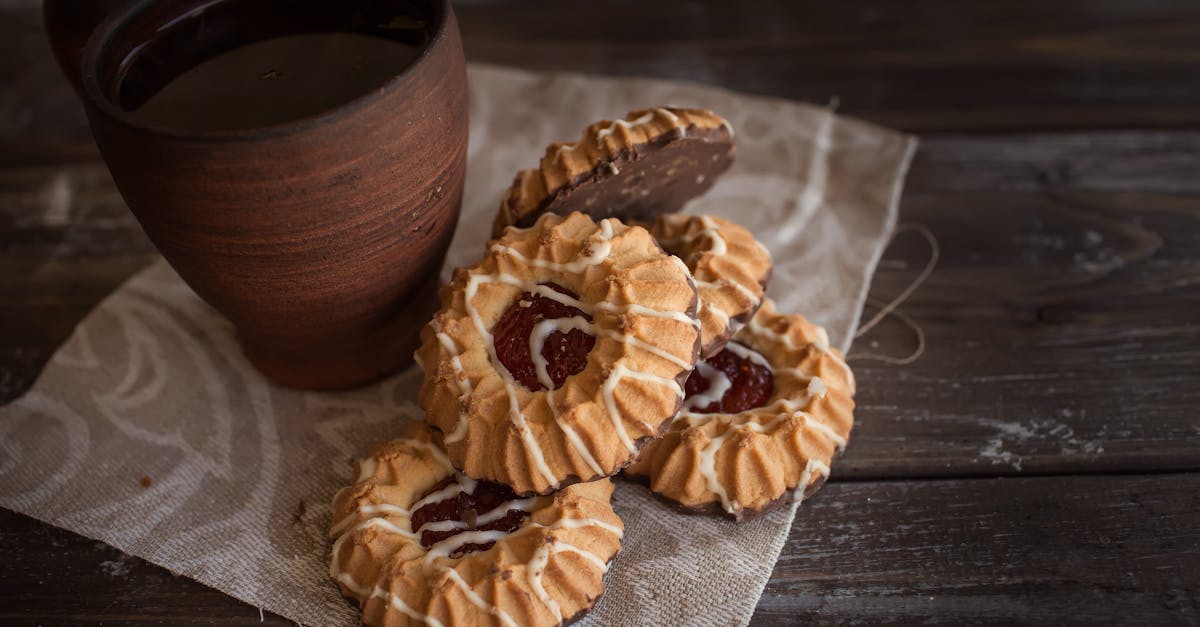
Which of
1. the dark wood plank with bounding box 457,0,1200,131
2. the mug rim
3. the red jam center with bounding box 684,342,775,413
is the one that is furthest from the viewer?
the dark wood plank with bounding box 457,0,1200,131

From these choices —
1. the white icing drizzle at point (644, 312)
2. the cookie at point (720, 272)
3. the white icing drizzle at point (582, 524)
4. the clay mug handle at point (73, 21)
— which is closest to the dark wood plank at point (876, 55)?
the clay mug handle at point (73, 21)

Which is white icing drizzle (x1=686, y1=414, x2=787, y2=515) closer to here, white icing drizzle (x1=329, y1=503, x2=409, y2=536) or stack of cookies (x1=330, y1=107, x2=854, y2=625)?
stack of cookies (x1=330, y1=107, x2=854, y2=625)

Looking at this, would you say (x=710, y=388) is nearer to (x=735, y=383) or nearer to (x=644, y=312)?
(x=735, y=383)

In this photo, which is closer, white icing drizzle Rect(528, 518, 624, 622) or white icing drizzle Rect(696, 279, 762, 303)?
white icing drizzle Rect(528, 518, 624, 622)

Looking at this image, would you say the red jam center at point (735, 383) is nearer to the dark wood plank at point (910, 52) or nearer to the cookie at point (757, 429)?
the cookie at point (757, 429)

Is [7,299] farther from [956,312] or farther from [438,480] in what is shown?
[956,312]

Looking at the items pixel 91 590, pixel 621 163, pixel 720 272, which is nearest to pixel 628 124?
pixel 621 163

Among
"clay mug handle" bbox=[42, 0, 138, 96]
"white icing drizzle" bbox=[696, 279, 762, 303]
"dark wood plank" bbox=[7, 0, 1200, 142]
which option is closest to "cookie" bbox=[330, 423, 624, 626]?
"white icing drizzle" bbox=[696, 279, 762, 303]
